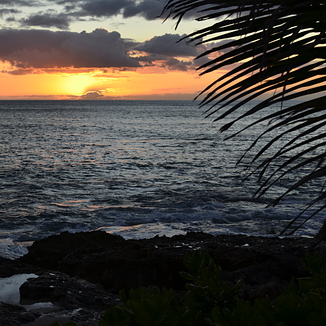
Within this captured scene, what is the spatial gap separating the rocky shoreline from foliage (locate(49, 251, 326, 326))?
8.87 feet

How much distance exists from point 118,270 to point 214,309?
4.42 m

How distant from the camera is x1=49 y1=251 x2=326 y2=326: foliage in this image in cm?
81

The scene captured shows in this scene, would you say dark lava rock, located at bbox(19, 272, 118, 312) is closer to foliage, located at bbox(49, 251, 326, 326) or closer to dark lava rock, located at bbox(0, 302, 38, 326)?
dark lava rock, located at bbox(0, 302, 38, 326)

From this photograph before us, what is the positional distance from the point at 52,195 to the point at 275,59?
1170 cm

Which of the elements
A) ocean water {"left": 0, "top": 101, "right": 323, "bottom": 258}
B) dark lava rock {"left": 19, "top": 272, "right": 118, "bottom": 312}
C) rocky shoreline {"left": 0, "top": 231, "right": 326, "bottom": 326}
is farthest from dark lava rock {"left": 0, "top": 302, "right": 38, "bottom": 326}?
ocean water {"left": 0, "top": 101, "right": 323, "bottom": 258}

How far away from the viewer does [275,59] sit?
4.68ft

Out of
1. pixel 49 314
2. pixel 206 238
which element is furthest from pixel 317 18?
pixel 206 238

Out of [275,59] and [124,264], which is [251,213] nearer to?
[124,264]

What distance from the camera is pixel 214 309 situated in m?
0.82

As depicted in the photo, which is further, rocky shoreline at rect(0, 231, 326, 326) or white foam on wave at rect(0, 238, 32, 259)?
white foam on wave at rect(0, 238, 32, 259)

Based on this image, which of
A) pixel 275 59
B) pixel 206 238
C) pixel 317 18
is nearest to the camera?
pixel 317 18

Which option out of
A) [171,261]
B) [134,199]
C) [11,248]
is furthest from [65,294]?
[134,199]

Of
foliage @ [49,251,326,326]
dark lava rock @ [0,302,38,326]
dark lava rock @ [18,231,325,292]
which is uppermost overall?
foliage @ [49,251,326,326]

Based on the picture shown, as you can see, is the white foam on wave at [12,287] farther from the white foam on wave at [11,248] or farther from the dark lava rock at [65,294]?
the white foam on wave at [11,248]
